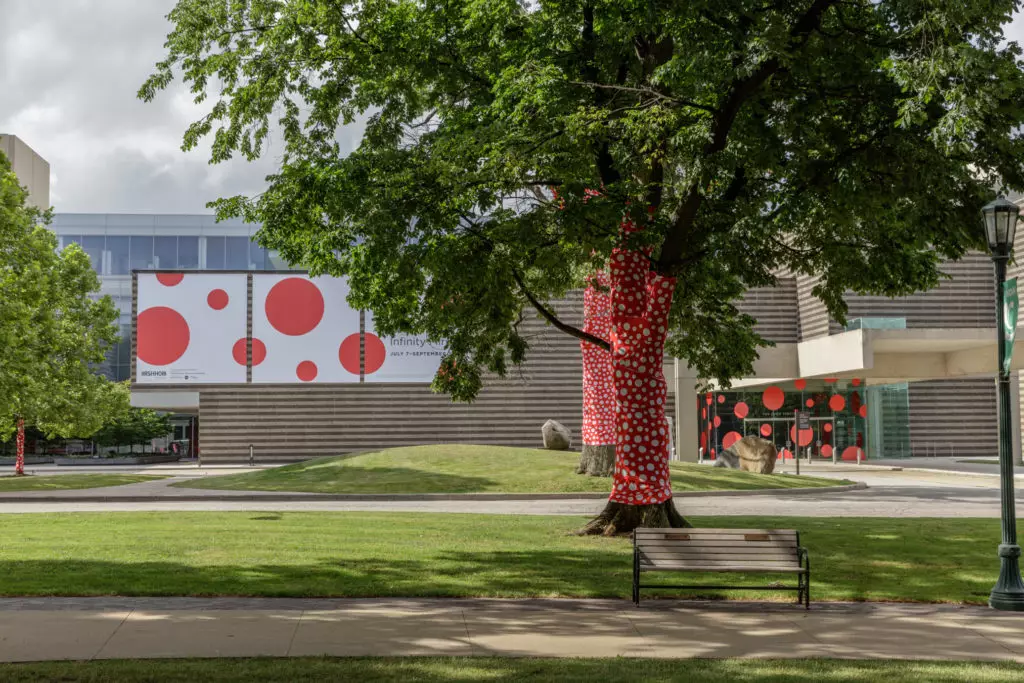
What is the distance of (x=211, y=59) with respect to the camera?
16.7 meters

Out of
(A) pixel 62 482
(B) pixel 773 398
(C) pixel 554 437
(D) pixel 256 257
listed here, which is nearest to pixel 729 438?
(B) pixel 773 398

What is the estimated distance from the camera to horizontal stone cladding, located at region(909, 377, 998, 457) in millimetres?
54094

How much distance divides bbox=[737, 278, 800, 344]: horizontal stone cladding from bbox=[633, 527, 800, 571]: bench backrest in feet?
145

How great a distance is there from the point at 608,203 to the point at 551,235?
133 cm

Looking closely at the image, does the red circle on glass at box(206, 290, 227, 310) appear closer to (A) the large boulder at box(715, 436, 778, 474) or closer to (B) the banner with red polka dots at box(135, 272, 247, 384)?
(B) the banner with red polka dots at box(135, 272, 247, 384)

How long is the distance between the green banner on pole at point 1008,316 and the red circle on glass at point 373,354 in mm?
40697

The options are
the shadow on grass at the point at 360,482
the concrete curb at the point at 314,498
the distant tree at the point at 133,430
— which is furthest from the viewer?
the distant tree at the point at 133,430

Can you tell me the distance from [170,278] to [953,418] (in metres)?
41.2

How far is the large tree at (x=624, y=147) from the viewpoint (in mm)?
12453

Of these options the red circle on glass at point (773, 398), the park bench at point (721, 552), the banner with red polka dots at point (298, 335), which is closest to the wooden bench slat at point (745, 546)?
the park bench at point (721, 552)

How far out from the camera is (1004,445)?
1089 cm

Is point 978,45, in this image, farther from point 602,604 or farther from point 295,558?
point 295,558

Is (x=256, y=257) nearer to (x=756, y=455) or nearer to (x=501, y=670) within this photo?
(x=756, y=455)

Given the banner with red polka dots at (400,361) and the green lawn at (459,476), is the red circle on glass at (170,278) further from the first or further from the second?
the green lawn at (459,476)
